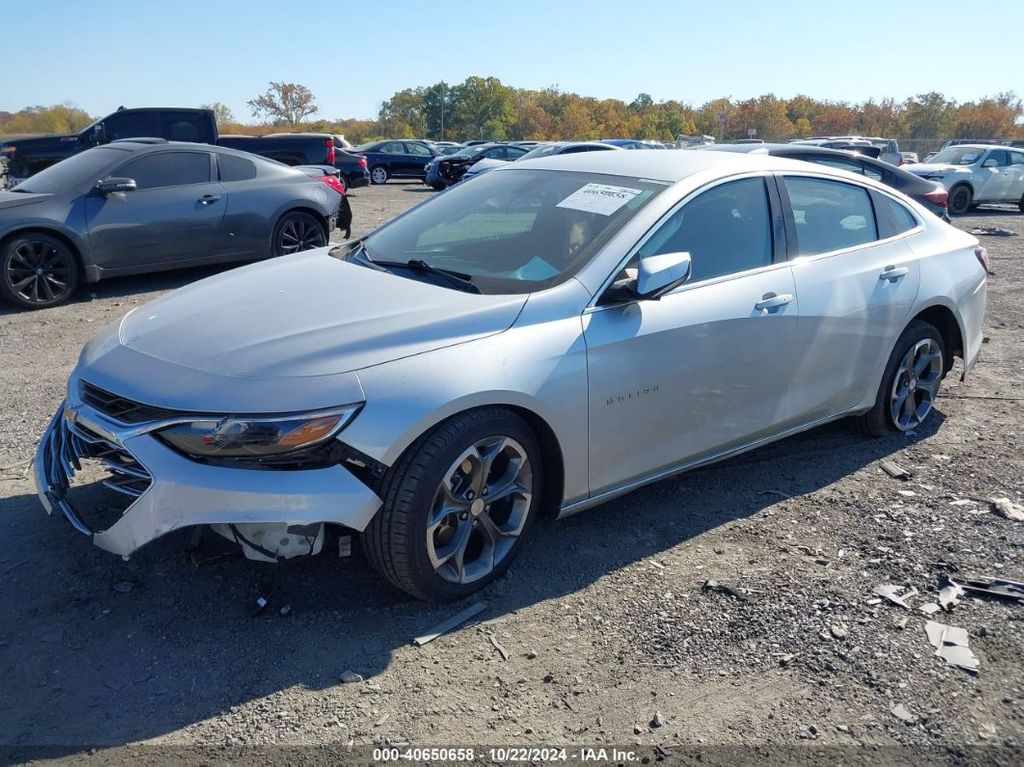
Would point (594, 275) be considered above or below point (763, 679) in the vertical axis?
above

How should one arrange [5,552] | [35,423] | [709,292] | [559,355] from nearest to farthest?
1. [559,355]
2. [5,552]
3. [709,292]
4. [35,423]

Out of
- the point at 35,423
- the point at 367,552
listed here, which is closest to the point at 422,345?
the point at 367,552

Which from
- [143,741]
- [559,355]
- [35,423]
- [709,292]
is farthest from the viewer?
[35,423]

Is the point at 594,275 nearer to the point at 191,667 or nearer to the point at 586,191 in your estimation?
the point at 586,191

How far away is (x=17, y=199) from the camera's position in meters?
7.77

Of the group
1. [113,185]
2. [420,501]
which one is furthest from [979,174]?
[420,501]

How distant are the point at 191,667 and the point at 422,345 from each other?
1364 mm

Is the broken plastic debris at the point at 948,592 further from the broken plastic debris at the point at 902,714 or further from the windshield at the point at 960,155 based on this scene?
the windshield at the point at 960,155

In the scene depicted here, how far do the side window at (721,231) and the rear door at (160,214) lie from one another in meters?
6.49

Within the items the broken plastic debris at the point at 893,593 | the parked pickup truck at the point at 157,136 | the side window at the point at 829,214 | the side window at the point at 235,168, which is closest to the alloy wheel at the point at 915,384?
the side window at the point at 829,214

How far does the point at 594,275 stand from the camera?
339cm

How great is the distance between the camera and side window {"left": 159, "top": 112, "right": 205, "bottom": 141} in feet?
46.2

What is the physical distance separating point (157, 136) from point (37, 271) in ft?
24.9

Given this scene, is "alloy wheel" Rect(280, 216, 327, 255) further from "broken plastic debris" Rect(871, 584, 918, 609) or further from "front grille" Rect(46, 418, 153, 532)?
"broken plastic debris" Rect(871, 584, 918, 609)
